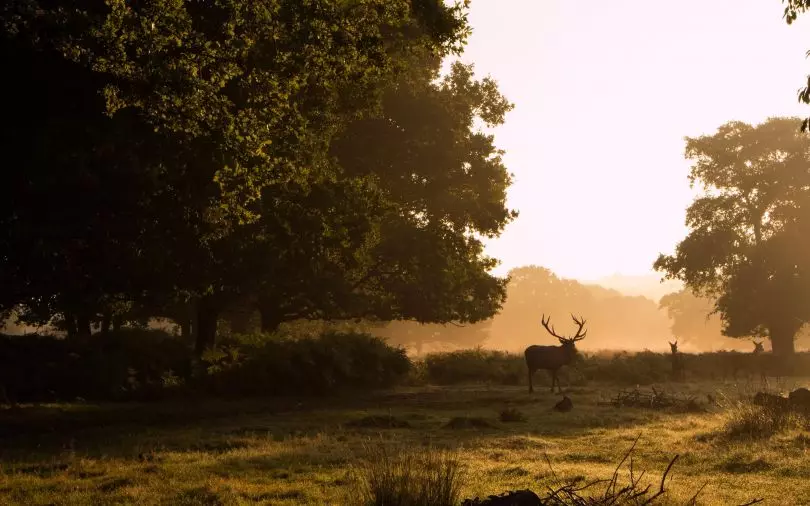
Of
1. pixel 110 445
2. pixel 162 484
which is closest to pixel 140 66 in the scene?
pixel 162 484

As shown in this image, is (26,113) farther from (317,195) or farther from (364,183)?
(364,183)

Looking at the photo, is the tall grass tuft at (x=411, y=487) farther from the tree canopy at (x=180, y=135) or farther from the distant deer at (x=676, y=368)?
the distant deer at (x=676, y=368)

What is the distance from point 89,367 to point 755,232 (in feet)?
143

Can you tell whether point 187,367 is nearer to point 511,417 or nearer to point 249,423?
point 249,423

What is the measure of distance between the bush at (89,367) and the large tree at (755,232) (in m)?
37.7

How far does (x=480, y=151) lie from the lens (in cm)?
3259

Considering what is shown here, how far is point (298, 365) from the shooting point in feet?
81.4

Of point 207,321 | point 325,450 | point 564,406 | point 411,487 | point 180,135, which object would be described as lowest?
point 325,450

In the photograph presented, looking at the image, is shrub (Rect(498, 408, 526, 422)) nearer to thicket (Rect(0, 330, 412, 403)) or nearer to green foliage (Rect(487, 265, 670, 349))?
thicket (Rect(0, 330, 412, 403))

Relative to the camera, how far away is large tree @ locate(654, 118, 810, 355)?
45250 millimetres

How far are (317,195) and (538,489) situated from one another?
30.7ft

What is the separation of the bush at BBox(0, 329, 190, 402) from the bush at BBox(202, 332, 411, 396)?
1.46 metres

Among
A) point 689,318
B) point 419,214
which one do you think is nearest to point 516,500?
point 419,214

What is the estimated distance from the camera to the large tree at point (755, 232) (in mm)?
45250
